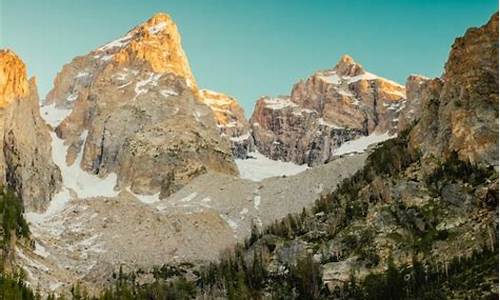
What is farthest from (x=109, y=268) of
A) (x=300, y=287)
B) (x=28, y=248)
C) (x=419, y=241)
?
(x=419, y=241)

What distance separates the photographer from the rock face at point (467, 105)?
14912 centimetres

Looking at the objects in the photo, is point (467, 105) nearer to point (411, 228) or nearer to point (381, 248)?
point (411, 228)

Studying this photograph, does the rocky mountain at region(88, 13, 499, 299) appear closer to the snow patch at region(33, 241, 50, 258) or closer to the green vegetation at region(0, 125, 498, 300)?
the green vegetation at region(0, 125, 498, 300)

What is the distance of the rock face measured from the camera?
14912 cm

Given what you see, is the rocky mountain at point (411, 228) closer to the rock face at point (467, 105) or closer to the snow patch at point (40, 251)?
the rock face at point (467, 105)

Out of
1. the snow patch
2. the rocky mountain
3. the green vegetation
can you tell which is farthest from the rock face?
the snow patch

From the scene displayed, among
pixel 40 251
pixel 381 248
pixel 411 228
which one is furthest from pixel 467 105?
pixel 40 251

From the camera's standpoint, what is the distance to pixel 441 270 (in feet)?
379

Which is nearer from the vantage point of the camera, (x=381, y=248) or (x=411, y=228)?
(x=381, y=248)

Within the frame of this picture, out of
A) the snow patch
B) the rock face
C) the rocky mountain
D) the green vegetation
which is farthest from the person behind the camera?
the snow patch

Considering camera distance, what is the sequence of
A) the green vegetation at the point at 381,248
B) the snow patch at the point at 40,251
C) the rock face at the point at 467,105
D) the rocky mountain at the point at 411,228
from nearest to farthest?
1. the green vegetation at the point at 381,248
2. the rocky mountain at the point at 411,228
3. the rock face at the point at 467,105
4. the snow patch at the point at 40,251

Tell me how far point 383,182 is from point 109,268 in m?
74.2

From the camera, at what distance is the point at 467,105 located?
159 meters

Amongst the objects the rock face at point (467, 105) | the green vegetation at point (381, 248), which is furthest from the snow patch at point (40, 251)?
the rock face at point (467, 105)
